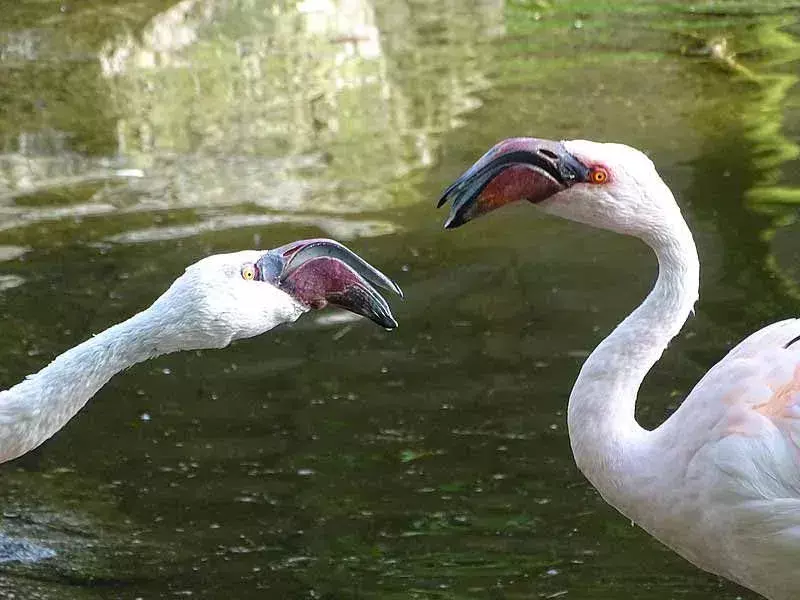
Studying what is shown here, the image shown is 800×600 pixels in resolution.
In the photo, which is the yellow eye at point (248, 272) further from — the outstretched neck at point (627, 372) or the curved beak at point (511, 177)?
the outstretched neck at point (627, 372)

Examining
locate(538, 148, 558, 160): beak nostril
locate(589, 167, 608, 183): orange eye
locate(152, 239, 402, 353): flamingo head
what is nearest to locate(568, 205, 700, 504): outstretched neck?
locate(589, 167, 608, 183): orange eye

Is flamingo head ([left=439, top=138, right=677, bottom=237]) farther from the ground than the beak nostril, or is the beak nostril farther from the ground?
the beak nostril

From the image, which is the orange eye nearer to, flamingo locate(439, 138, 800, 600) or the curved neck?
flamingo locate(439, 138, 800, 600)

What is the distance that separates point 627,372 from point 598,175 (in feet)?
1.65

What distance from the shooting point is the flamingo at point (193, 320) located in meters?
3.25

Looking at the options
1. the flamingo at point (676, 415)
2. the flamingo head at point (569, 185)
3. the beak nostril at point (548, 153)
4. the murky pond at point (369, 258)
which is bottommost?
the murky pond at point (369, 258)

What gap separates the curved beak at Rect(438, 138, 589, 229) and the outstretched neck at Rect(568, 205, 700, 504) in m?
0.29

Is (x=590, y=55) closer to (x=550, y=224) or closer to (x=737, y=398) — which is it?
(x=550, y=224)

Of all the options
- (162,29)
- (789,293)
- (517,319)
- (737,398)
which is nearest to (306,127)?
(162,29)

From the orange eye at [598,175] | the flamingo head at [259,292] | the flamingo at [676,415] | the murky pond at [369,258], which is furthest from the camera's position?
the murky pond at [369,258]

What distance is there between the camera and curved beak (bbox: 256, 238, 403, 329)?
3375mm

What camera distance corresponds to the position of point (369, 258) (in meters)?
6.80

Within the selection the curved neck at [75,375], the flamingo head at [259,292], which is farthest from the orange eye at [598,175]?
the curved neck at [75,375]

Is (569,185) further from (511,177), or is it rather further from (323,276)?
(323,276)
